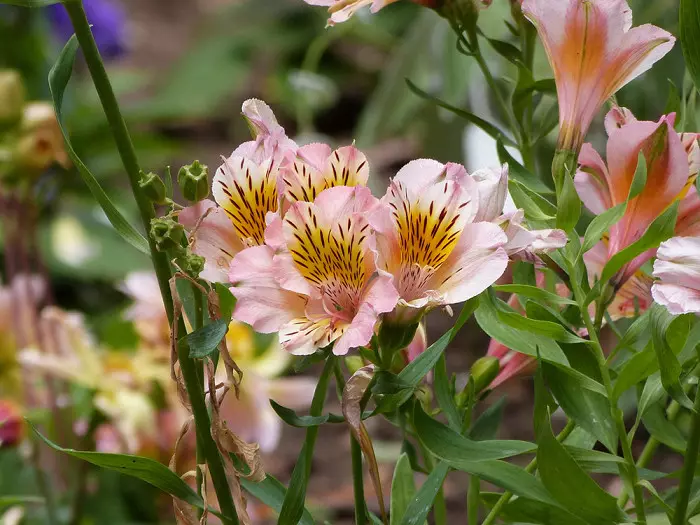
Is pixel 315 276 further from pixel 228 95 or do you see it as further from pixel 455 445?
pixel 228 95

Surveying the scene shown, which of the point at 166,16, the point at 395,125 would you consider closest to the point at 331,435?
the point at 395,125

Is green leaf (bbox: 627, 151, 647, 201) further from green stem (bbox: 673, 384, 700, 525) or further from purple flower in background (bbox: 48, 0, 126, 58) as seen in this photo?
purple flower in background (bbox: 48, 0, 126, 58)

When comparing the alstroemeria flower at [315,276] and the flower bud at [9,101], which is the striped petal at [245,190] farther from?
the flower bud at [9,101]

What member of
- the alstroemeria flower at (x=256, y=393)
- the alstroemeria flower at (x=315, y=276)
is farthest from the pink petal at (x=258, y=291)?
the alstroemeria flower at (x=256, y=393)

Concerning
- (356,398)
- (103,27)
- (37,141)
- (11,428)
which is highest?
(356,398)

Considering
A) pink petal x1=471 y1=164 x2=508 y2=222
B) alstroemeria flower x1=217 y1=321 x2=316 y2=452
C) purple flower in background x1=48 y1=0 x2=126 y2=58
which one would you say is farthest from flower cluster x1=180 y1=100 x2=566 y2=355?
purple flower in background x1=48 y1=0 x2=126 y2=58

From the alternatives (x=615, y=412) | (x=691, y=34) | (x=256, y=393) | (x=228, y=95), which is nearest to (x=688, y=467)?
(x=615, y=412)
